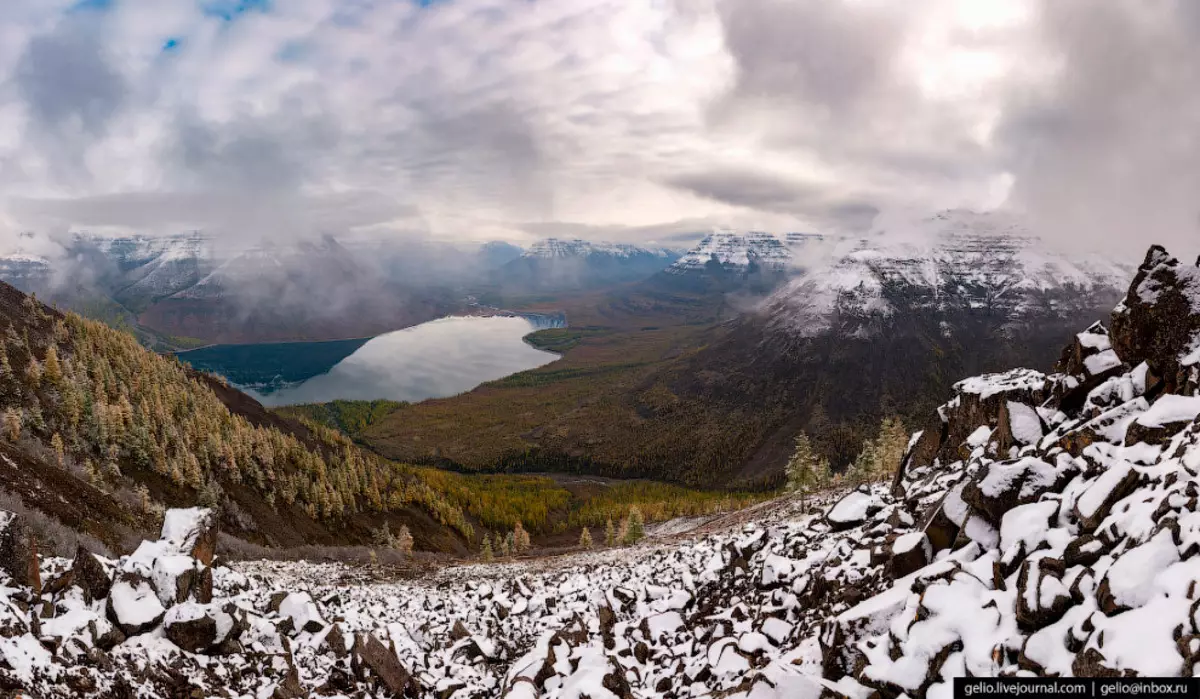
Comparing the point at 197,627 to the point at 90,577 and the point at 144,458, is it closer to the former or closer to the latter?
the point at 90,577

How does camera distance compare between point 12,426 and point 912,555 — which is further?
point 12,426

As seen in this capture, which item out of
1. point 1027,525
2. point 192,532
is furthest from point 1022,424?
point 192,532

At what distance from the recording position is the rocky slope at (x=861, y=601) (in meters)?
9.19

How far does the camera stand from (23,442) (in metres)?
45.7

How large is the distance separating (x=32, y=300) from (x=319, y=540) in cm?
7443

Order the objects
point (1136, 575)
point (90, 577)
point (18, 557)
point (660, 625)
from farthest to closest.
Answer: point (660, 625)
point (90, 577)
point (18, 557)
point (1136, 575)

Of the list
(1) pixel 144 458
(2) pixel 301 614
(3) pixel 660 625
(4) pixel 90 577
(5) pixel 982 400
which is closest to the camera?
(4) pixel 90 577

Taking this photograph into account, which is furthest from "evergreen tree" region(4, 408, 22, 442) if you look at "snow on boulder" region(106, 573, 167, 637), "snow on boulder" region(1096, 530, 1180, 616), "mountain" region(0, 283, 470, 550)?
"snow on boulder" region(1096, 530, 1180, 616)

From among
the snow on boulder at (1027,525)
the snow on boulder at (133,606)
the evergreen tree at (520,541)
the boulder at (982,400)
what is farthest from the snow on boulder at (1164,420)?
the evergreen tree at (520,541)

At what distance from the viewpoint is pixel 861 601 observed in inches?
549

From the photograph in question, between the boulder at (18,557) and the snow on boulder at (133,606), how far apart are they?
5.46 ft

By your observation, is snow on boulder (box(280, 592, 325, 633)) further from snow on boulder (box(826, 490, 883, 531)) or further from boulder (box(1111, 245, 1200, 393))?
boulder (box(1111, 245, 1200, 393))

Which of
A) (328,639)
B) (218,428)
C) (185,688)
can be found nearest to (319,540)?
(218,428)

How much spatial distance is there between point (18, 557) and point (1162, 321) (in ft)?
113
